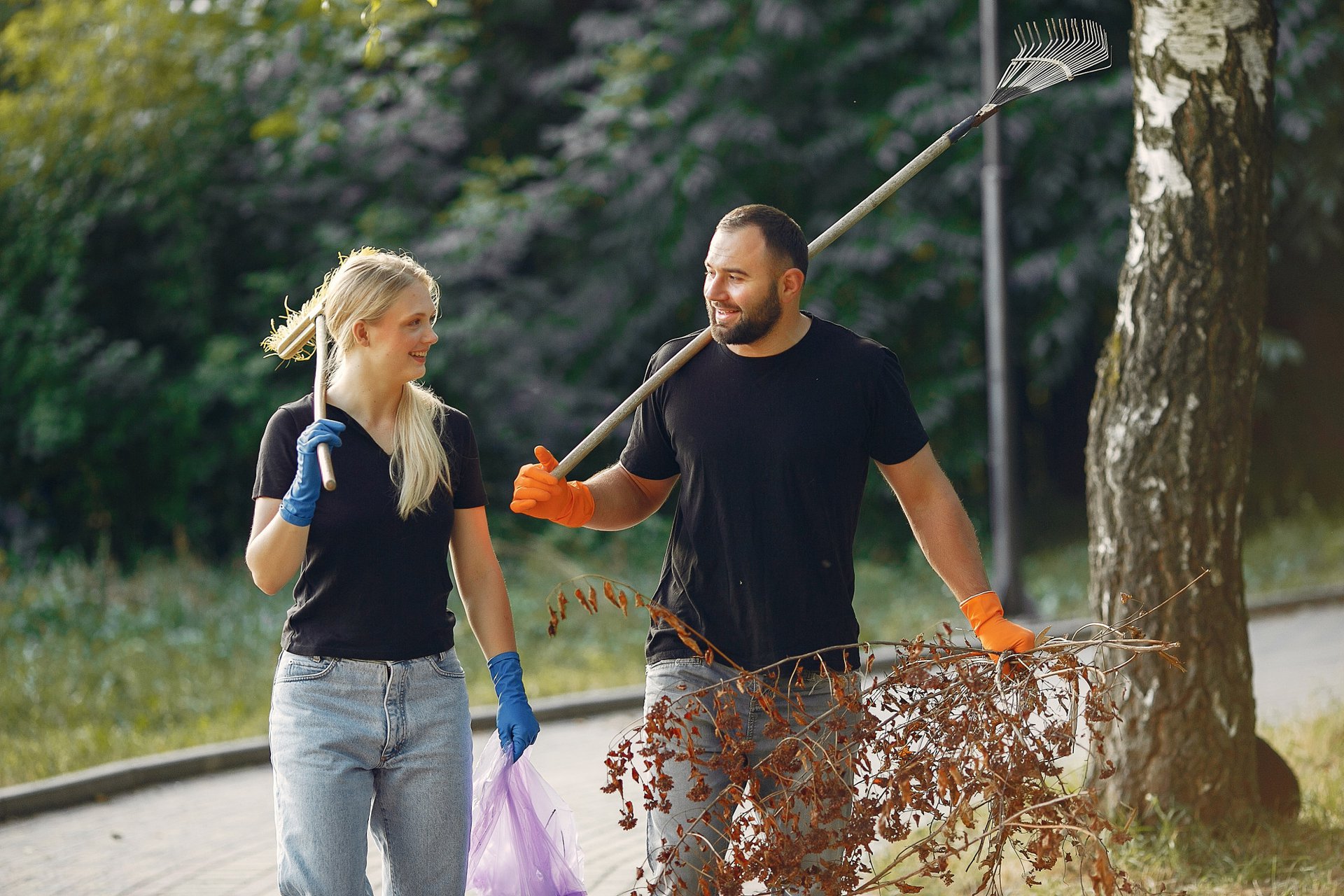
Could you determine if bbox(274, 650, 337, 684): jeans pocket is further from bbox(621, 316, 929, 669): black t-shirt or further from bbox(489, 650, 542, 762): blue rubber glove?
bbox(621, 316, 929, 669): black t-shirt

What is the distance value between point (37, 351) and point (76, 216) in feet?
4.21

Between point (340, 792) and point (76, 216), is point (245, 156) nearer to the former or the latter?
point (76, 216)

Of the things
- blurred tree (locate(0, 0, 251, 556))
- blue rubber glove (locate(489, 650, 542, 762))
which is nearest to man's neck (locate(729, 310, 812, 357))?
blue rubber glove (locate(489, 650, 542, 762))

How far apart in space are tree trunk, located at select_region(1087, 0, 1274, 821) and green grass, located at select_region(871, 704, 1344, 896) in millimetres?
90

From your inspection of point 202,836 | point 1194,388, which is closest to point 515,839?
point 1194,388

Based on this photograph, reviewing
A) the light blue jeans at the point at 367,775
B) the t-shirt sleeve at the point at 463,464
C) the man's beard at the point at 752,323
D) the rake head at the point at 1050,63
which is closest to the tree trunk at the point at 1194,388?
the rake head at the point at 1050,63

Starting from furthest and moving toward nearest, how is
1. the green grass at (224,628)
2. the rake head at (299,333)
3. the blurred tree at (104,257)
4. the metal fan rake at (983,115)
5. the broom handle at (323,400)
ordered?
the blurred tree at (104,257), the green grass at (224,628), the rake head at (299,333), the metal fan rake at (983,115), the broom handle at (323,400)

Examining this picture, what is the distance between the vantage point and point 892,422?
3092 millimetres

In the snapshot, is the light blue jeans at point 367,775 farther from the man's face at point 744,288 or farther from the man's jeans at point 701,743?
the man's face at point 744,288

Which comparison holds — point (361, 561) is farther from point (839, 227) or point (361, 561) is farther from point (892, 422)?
point (839, 227)

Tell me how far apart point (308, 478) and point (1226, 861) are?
10.2 ft

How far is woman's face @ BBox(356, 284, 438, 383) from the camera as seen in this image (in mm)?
3078

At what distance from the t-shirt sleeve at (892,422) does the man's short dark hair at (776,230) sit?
1.01ft

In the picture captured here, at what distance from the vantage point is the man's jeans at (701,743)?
298cm
